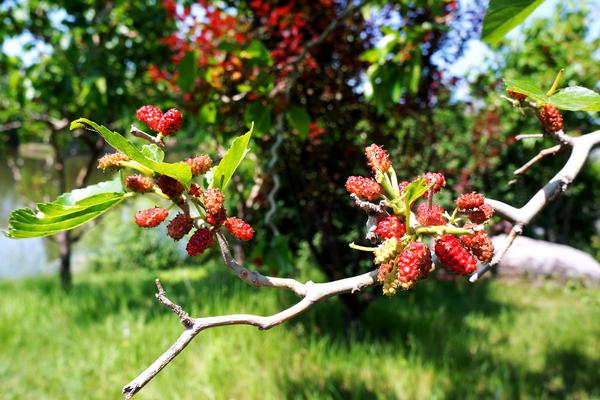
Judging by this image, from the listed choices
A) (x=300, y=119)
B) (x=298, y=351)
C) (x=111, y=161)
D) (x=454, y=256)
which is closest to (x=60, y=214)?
(x=111, y=161)

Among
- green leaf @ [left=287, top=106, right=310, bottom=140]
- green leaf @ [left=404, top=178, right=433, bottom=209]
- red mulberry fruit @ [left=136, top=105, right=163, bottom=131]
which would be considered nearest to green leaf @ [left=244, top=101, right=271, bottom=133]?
green leaf @ [left=287, top=106, right=310, bottom=140]

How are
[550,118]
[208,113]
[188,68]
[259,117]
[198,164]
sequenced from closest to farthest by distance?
[198,164] → [550,118] → [259,117] → [188,68] → [208,113]

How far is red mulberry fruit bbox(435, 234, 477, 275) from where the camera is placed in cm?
58

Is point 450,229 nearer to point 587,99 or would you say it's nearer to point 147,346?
point 587,99

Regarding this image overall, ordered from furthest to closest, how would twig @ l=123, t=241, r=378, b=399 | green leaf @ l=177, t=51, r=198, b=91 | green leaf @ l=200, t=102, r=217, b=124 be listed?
→ green leaf @ l=200, t=102, r=217, b=124 → green leaf @ l=177, t=51, r=198, b=91 → twig @ l=123, t=241, r=378, b=399

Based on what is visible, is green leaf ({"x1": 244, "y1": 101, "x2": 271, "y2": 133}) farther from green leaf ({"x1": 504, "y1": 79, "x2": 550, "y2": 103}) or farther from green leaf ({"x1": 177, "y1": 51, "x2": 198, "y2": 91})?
green leaf ({"x1": 504, "y1": 79, "x2": 550, "y2": 103})

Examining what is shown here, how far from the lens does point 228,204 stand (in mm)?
4250

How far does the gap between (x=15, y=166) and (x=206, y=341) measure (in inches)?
156

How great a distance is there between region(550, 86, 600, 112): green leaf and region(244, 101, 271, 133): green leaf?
3.46ft

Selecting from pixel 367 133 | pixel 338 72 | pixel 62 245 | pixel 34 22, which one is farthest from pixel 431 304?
pixel 34 22

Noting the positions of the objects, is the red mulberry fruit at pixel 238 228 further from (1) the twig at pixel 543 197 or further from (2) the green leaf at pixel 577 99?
(2) the green leaf at pixel 577 99

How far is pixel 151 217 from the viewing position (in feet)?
2.11

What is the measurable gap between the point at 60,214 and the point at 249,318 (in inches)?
11.3

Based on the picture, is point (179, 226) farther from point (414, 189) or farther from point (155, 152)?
point (414, 189)
